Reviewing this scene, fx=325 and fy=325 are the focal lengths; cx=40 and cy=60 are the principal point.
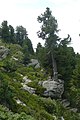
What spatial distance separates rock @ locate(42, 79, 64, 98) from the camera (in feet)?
156

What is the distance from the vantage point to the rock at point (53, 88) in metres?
47.4

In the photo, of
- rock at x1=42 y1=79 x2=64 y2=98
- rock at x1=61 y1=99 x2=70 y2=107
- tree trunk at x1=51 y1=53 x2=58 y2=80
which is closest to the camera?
rock at x1=42 y1=79 x2=64 y2=98

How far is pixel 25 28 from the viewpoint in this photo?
110000mm

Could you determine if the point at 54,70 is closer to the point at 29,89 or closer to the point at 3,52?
the point at 29,89

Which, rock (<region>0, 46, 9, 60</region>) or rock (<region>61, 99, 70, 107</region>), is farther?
rock (<region>0, 46, 9, 60</region>)

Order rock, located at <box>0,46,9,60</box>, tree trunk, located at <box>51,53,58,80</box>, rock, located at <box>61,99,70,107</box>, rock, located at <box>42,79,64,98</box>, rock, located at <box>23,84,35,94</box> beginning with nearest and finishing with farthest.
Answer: rock, located at <box>23,84,35,94</box> → rock, located at <box>42,79,64,98</box> → rock, located at <box>61,99,70,107</box> → tree trunk, located at <box>51,53,58,80</box> → rock, located at <box>0,46,9,60</box>

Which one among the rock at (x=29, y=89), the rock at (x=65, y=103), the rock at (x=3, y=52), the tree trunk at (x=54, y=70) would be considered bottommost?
the rock at (x=65, y=103)

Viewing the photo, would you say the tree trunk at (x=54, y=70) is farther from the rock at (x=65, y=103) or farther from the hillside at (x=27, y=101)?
the rock at (x=65, y=103)

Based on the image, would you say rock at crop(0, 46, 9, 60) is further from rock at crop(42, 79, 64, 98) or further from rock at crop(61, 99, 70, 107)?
rock at crop(61, 99, 70, 107)

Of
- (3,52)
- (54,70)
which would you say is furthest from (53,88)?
(3,52)

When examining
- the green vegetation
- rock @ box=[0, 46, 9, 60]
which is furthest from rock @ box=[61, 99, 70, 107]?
rock @ box=[0, 46, 9, 60]

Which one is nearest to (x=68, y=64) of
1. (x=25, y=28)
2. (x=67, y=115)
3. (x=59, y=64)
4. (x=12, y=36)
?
(x=59, y=64)

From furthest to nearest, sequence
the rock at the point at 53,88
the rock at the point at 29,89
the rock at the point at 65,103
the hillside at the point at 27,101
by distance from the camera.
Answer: the rock at the point at 65,103, the rock at the point at 53,88, the rock at the point at 29,89, the hillside at the point at 27,101

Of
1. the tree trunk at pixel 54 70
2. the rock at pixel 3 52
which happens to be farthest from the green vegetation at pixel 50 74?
the rock at pixel 3 52
